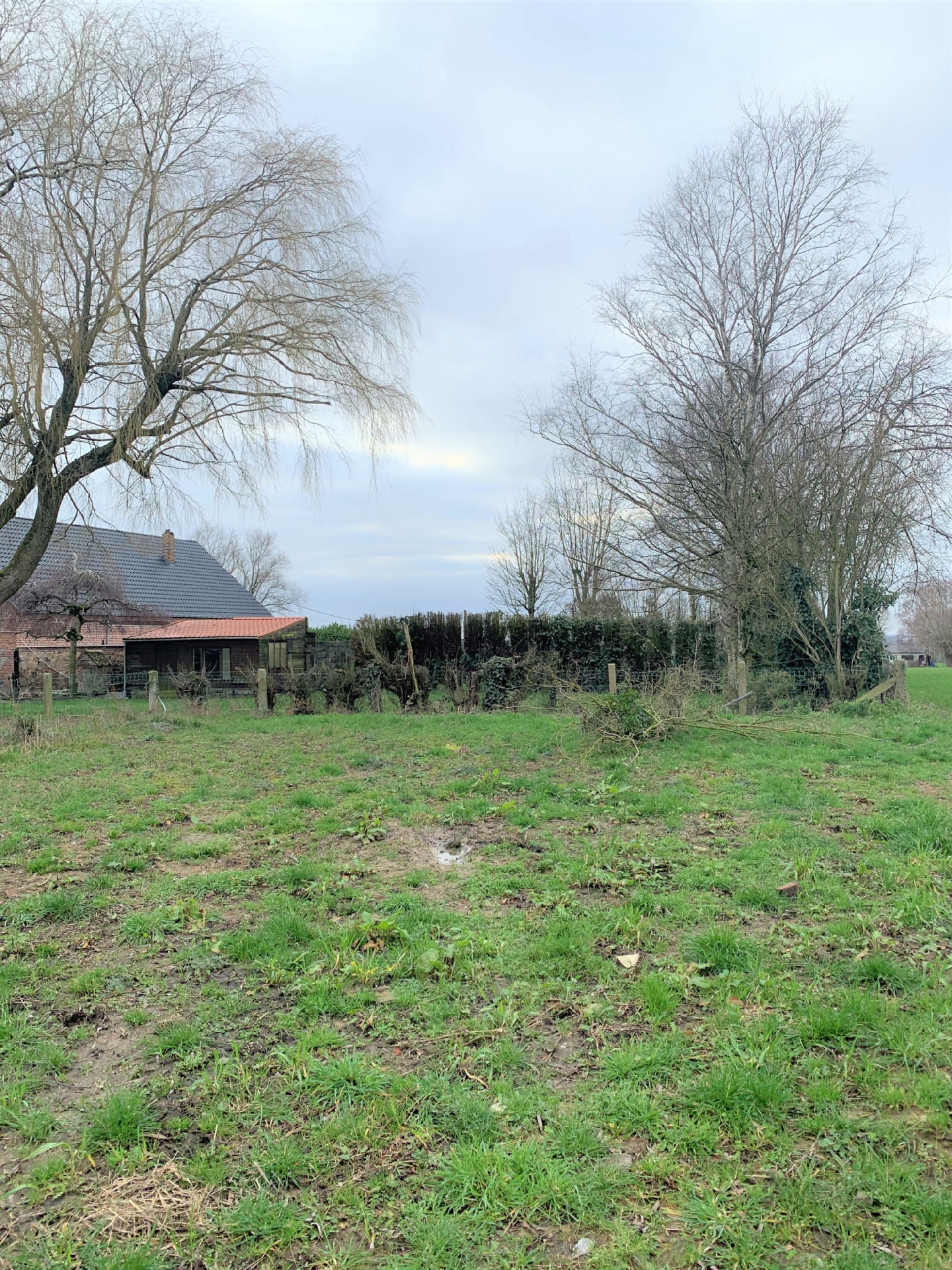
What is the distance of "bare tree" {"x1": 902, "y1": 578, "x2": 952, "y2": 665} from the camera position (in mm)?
14102

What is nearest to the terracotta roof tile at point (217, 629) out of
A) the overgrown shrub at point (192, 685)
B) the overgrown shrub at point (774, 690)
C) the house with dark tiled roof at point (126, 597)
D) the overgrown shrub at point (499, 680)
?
the house with dark tiled roof at point (126, 597)

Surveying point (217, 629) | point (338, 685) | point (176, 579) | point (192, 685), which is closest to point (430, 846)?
point (338, 685)

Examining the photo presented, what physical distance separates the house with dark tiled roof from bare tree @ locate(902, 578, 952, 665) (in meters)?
14.9

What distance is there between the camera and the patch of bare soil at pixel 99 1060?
249cm

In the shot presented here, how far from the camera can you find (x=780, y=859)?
434cm

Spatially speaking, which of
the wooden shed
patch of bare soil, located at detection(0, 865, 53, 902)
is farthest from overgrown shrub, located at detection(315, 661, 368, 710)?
the wooden shed

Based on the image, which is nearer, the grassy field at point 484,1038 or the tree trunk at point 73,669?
the grassy field at point 484,1038

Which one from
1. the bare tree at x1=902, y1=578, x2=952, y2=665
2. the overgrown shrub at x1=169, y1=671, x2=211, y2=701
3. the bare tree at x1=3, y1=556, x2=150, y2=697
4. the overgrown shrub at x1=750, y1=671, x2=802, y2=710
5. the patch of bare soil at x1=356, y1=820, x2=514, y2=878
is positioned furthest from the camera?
the bare tree at x1=3, y1=556, x2=150, y2=697

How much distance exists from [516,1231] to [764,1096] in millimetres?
906

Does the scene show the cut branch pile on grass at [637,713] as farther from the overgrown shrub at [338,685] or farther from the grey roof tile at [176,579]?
the grey roof tile at [176,579]

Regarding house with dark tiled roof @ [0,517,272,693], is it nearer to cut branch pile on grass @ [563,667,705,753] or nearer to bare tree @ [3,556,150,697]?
bare tree @ [3,556,150,697]

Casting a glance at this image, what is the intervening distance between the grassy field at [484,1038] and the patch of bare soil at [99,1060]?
0.01 m

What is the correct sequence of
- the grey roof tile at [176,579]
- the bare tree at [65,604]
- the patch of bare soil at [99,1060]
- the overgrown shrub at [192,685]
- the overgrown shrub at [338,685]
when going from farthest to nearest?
1. the grey roof tile at [176,579]
2. the bare tree at [65,604]
3. the overgrown shrub at [192,685]
4. the overgrown shrub at [338,685]
5. the patch of bare soil at [99,1060]

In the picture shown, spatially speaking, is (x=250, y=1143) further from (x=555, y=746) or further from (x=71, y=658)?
(x=71, y=658)
